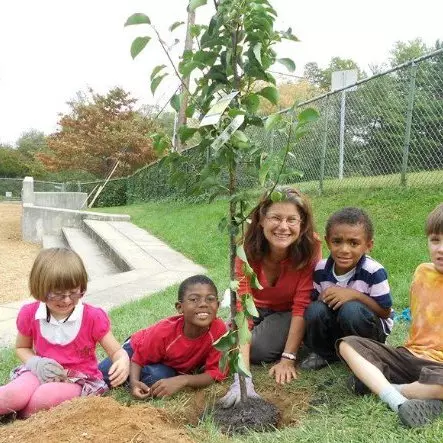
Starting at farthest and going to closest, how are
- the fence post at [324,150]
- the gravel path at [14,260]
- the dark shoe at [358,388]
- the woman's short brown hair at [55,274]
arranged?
the fence post at [324,150], the gravel path at [14,260], the woman's short brown hair at [55,274], the dark shoe at [358,388]

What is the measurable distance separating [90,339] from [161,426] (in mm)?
736

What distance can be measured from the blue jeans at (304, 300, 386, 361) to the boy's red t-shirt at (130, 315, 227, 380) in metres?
0.49

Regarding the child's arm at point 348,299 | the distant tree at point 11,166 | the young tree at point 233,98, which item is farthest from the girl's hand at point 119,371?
the distant tree at point 11,166

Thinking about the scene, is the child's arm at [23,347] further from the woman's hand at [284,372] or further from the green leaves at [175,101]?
the green leaves at [175,101]

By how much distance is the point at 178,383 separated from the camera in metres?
2.63

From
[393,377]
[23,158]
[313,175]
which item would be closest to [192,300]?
[393,377]

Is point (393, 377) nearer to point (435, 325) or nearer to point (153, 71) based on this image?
point (435, 325)

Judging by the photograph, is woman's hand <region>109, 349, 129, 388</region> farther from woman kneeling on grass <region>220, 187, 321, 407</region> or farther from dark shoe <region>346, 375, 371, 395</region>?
dark shoe <region>346, 375, 371, 395</region>

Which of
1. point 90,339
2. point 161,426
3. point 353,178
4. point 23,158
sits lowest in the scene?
point 161,426

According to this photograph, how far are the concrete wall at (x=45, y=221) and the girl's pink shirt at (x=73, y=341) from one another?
1119cm

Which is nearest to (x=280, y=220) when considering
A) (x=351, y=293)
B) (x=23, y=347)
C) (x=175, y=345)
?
(x=351, y=293)

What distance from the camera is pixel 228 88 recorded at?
2107mm

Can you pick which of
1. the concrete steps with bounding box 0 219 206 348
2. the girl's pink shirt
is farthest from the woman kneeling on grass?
the concrete steps with bounding box 0 219 206 348

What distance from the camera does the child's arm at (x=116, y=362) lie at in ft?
8.79
